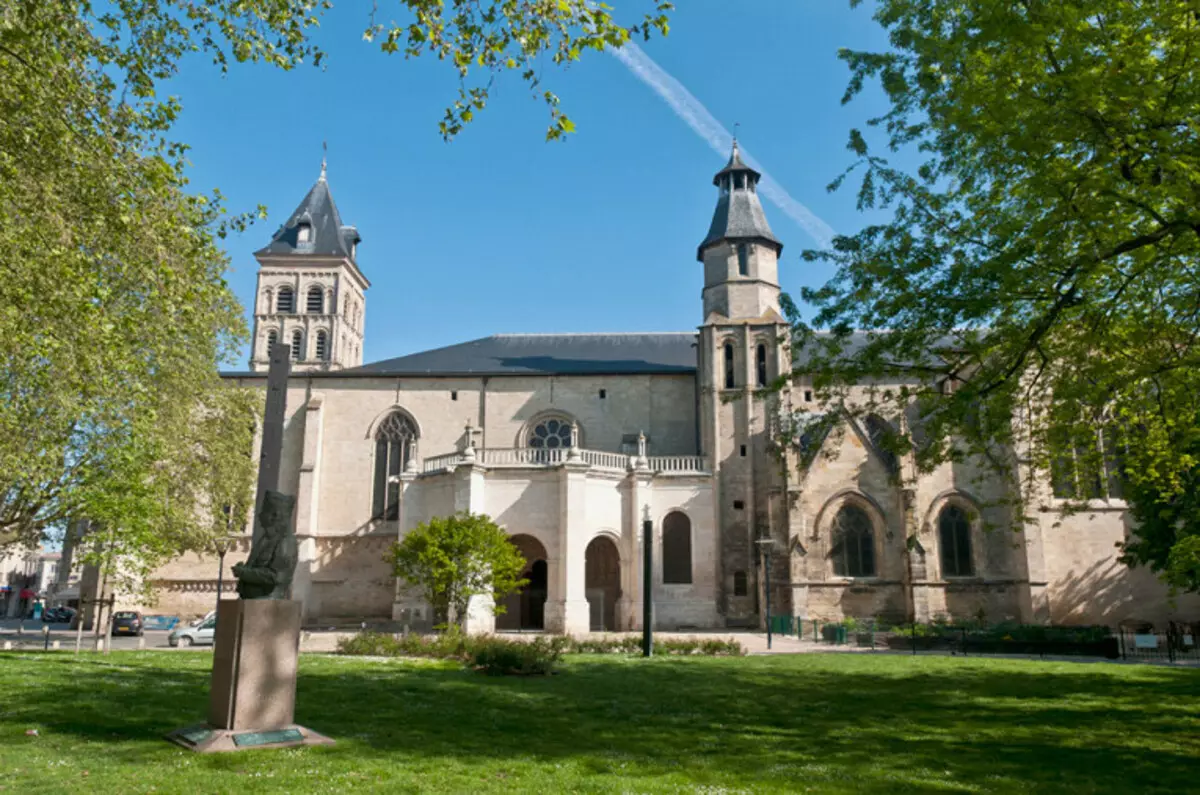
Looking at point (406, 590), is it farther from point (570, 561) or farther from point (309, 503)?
point (309, 503)

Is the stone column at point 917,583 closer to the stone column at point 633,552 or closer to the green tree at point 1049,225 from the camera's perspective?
the stone column at point 633,552

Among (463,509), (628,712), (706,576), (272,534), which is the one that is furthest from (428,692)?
(706,576)

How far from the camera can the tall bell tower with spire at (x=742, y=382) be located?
3322cm

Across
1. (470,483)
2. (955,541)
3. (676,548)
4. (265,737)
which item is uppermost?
(470,483)

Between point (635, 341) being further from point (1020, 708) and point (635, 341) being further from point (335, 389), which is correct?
point (1020, 708)

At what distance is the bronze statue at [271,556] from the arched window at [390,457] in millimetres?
28655

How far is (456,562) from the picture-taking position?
2530 centimetres

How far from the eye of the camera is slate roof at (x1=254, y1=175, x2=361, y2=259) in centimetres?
5778

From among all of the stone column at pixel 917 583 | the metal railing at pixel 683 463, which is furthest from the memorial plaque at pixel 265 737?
the stone column at pixel 917 583

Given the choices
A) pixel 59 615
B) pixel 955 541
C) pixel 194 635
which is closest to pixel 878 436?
pixel 955 541

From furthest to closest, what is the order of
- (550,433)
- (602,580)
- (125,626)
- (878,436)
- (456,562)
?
(550,433) → (602,580) → (878,436) → (125,626) → (456,562)

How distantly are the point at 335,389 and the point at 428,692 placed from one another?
28.0 metres

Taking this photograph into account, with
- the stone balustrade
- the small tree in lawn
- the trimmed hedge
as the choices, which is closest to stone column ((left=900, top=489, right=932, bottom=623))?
the stone balustrade

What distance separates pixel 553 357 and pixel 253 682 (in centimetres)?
3285
